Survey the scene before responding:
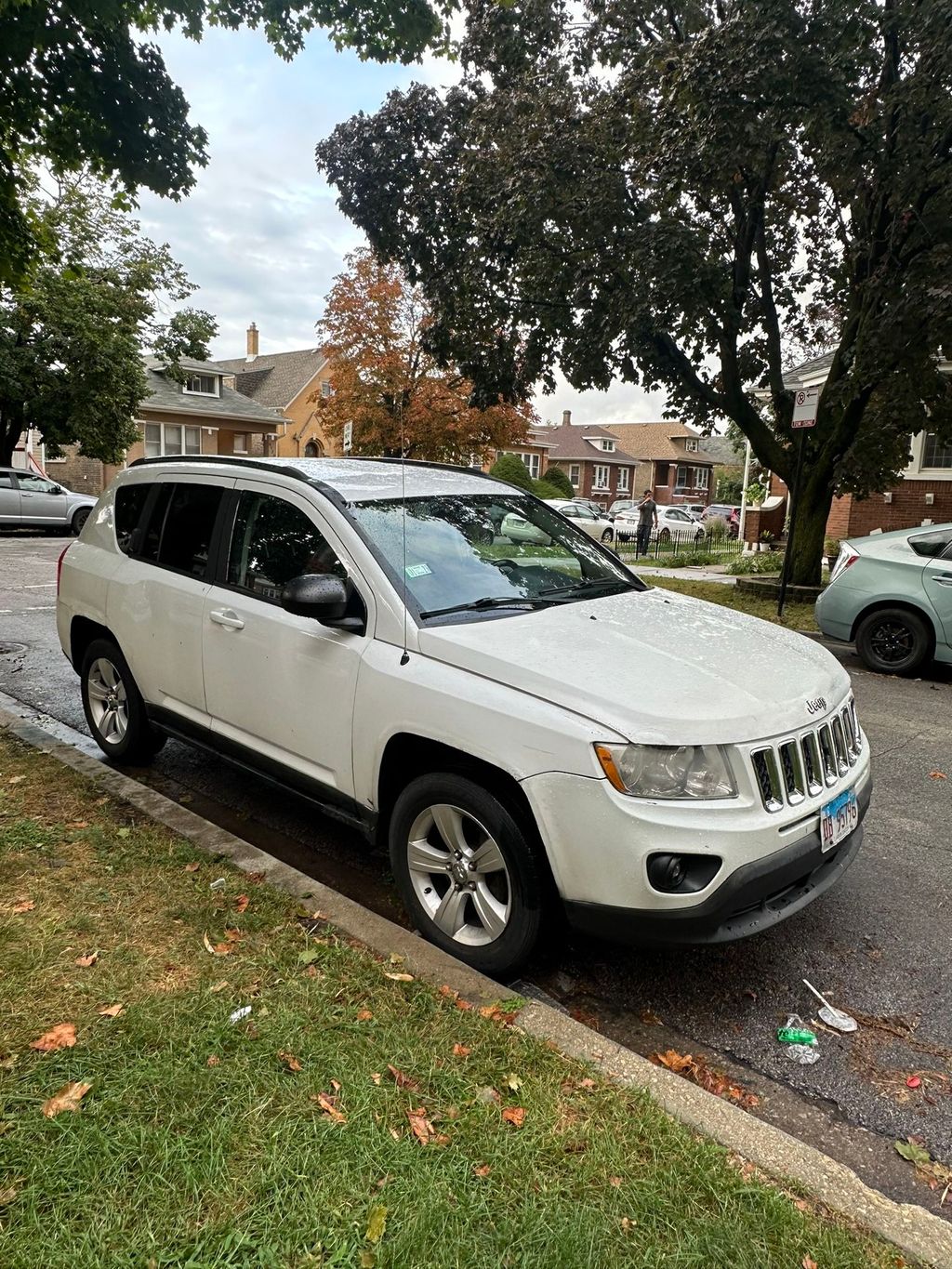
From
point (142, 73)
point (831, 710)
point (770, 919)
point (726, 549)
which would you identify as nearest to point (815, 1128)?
point (770, 919)

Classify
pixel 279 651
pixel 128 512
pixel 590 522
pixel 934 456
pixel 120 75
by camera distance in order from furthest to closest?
pixel 590 522, pixel 934 456, pixel 120 75, pixel 128 512, pixel 279 651

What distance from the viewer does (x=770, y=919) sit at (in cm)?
279

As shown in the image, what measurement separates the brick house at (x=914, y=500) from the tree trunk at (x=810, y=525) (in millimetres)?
5706

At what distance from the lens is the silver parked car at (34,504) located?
21.4 m

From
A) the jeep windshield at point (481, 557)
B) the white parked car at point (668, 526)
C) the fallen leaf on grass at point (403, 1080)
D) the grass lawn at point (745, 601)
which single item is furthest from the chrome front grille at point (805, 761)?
the white parked car at point (668, 526)

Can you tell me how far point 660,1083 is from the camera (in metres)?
2.41

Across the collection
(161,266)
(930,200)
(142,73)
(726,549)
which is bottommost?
(726,549)

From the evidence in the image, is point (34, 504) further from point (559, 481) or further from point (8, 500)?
point (559, 481)

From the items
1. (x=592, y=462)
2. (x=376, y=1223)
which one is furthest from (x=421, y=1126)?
(x=592, y=462)

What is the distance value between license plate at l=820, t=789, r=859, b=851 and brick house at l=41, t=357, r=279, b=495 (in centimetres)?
3403

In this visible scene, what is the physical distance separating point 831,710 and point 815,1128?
1382mm

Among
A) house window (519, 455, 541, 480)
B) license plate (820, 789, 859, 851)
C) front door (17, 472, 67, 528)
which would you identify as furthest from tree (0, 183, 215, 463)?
house window (519, 455, 541, 480)

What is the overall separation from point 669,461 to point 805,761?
66.8m

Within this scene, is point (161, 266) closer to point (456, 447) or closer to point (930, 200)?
point (456, 447)
